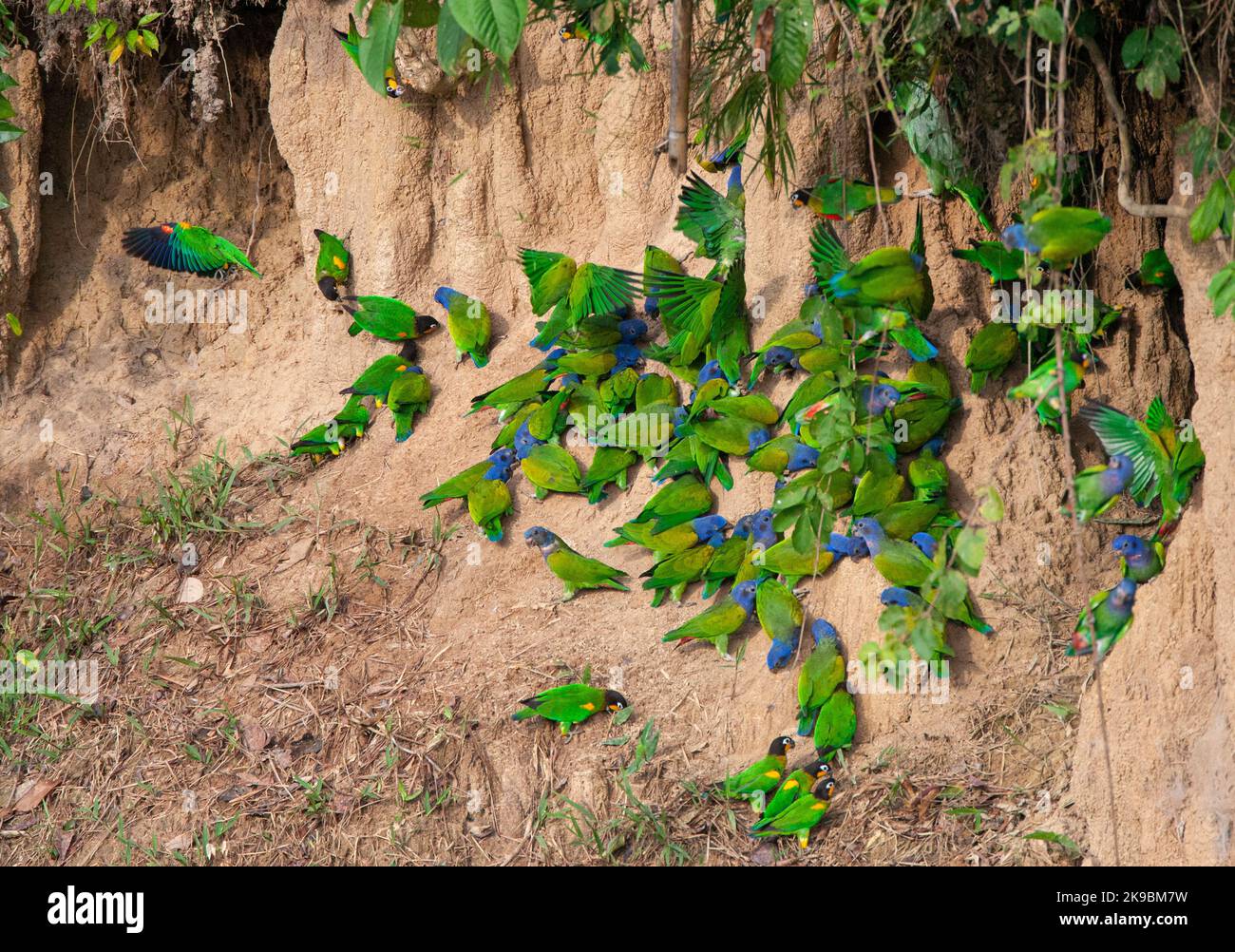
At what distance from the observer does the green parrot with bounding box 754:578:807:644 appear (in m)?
3.60

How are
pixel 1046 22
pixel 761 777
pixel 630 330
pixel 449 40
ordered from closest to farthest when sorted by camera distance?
1. pixel 449 40
2. pixel 1046 22
3. pixel 761 777
4. pixel 630 330

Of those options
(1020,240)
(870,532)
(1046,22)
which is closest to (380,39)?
(1046,22)

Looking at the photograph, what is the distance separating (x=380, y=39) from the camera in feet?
7.09

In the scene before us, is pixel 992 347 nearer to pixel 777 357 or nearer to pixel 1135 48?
pixel 777 357

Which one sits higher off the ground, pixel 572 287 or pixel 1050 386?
pixel 572 287

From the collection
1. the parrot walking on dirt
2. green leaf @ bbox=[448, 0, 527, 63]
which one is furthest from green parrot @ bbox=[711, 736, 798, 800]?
green leaf @ bbox=[448, 0, 527, 63]

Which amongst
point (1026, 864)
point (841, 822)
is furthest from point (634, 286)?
point (1026, 864)

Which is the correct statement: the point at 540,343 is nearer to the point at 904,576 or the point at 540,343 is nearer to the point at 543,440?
the point at 543,440

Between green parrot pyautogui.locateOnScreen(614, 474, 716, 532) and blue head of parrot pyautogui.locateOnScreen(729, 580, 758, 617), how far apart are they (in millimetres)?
327

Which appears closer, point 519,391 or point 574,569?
point 574,569

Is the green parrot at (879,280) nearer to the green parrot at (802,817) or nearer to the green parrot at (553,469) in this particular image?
the green parrot at (553,469)

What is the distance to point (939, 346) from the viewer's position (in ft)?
12.4

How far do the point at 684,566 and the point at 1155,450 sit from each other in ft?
4.57

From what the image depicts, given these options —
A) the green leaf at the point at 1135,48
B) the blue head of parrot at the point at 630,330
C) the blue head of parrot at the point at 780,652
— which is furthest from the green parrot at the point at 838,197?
the blue head of parrot at the point at 780,652
